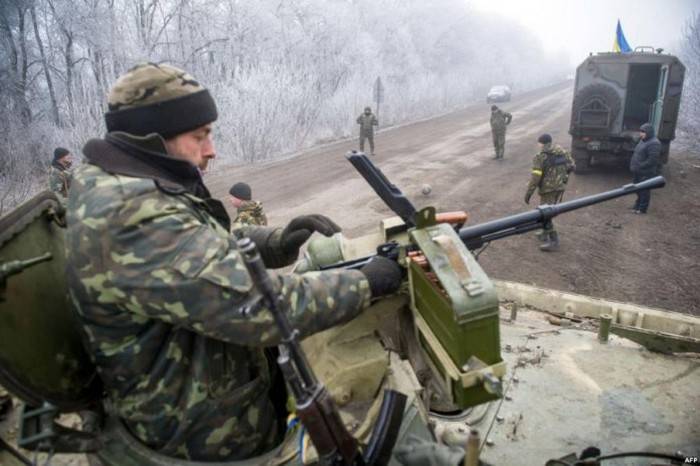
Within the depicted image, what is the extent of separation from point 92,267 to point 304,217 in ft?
3.41

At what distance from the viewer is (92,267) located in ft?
5.08

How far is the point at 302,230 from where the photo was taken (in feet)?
7.97

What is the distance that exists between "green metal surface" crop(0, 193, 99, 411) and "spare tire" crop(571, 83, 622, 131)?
40.7 ft

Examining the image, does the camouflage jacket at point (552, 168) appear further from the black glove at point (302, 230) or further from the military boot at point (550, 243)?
the black glove at point (302, 230)

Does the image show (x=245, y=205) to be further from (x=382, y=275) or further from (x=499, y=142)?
(x=499, y=142)

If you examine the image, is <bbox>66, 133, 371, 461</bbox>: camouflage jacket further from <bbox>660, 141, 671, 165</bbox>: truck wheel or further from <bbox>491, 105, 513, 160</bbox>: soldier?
<bbox>491, 105, 513, 160</bbox>: soldier

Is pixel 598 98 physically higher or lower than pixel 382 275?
lower

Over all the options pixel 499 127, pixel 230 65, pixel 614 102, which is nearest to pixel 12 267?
pixel 614 102

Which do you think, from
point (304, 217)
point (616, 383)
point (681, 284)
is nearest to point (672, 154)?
point (681, 284)

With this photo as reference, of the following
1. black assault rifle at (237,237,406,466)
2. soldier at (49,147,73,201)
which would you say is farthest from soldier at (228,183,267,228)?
black assault rifle at (237,237,406,466)

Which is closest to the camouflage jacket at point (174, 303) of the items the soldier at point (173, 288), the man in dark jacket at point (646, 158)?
the soldier at point (173, 288)

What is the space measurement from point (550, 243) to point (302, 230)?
6.72 metres

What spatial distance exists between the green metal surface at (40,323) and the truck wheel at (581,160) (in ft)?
41.5

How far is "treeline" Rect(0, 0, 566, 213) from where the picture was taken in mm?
12500
